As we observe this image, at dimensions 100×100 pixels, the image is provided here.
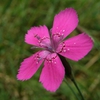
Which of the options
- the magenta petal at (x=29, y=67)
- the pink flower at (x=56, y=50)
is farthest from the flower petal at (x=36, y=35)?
the magenta petal at (x=29, y=67)

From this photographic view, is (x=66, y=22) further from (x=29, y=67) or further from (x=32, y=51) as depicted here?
(x=32, y=51)

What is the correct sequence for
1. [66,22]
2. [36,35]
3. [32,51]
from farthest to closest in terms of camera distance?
[32,51], [36,35], [66,22]

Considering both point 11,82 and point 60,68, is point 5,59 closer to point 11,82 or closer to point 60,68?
point 11,82

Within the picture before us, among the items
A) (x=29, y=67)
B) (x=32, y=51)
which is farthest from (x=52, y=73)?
(x=32, y=51)

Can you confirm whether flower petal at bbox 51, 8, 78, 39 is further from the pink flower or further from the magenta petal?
the magenta petal

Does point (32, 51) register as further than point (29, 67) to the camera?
Yes

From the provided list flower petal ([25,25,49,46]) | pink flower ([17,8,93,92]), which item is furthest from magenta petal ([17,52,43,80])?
flower petal ([25,25,49,46])

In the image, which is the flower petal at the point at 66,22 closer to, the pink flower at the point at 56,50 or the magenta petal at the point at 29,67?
the pink flower at the point at 56,50

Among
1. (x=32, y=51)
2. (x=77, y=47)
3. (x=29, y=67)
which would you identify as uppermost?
(x=77, y=47)
